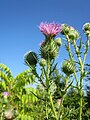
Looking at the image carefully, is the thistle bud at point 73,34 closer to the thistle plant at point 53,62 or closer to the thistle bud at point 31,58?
the thistle plant at point 53,62

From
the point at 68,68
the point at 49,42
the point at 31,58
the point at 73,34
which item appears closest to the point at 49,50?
Answer: the point at 49,42

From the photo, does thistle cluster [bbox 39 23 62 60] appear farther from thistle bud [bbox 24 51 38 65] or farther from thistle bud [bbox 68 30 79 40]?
thistle bud [bbox 68 30 79 40]

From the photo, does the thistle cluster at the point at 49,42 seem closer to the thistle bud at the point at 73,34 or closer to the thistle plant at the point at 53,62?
the thistle plant at the point at 53,62

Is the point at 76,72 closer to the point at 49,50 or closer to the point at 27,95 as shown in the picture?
the point at 49,50

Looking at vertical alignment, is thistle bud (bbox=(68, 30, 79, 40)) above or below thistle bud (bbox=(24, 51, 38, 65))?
above

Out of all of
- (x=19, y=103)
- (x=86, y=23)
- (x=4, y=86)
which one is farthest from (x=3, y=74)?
(x=86, y=23)

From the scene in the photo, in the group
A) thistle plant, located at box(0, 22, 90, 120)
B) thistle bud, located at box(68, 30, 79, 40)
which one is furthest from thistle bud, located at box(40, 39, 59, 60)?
thistle bud, located at box(68, 30, 79, 40)

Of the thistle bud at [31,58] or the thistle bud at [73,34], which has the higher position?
the thistle bud at [73,34]

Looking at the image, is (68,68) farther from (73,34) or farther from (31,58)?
(73,34)

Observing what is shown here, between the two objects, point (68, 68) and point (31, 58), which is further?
point (68, 68)

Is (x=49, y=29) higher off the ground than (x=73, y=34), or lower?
lower

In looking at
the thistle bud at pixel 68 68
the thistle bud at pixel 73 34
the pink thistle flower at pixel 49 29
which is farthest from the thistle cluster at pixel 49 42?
the thistle bud at pixel 73 34

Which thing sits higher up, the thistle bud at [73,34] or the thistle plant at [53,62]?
the thistle bud at [73,34]

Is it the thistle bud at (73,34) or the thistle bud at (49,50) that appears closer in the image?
the thistle bud at (49,50)
